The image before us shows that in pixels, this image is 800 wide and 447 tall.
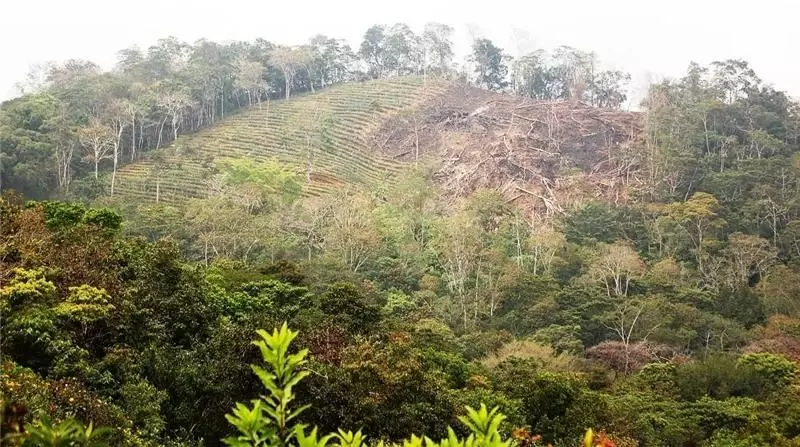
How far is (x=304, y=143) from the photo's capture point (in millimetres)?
48406

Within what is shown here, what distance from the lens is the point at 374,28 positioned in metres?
63.1

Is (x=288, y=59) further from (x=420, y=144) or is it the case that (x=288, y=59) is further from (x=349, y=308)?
(x=349, y=308)

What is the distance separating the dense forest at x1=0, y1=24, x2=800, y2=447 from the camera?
9727 millimetres

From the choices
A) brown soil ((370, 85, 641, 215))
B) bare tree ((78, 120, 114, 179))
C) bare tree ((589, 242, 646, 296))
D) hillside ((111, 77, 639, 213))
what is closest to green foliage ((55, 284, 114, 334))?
bare tree ((589, 242, 646, 296))

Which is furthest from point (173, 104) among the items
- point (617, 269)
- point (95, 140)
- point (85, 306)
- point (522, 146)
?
point (85, 306)

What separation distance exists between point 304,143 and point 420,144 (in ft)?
28.2

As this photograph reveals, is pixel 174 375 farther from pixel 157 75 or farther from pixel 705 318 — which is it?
pixel 157 75

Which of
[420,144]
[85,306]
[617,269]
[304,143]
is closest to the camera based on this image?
[85,306]

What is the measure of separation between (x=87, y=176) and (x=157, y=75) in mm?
19602

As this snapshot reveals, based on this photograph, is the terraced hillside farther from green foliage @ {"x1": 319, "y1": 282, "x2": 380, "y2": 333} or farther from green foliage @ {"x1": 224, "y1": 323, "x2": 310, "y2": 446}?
green foliage @ {"x1": 224, "y1": 323, "x2": 310, "y2": 446}

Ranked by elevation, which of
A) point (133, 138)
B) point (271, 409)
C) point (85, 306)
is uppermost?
point (271, 409)

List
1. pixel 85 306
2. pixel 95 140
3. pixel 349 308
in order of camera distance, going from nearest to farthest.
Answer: pixel 85 306 < pixel 349 308 < pixel 95 140

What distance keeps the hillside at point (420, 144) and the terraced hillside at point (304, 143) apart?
88 millimetres

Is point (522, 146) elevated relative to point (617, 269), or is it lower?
elevated
